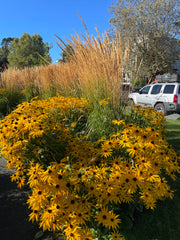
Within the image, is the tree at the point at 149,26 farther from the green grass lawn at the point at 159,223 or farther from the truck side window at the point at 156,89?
the green grass lawn at the point at 159,223

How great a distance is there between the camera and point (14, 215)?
208 cm

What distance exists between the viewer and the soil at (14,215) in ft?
5.98

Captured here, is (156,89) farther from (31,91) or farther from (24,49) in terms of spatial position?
(24,49)

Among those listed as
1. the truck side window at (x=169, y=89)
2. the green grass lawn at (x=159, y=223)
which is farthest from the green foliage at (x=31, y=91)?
the truck side window at (x=169, y=89)

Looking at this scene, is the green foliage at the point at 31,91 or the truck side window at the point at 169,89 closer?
the green foliage at the point at 31,91

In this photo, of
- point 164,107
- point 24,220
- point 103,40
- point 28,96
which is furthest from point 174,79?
point 24,220

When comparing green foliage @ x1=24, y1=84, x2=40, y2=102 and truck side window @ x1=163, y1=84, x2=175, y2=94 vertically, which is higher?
truck side window @ x1=163, y1=84, x2=175, y2=94

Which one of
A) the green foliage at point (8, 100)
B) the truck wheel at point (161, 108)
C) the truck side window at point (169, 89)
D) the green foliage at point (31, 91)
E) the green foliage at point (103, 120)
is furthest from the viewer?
the truck wheel at point (161, 108)

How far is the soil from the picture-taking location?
182 centimetres

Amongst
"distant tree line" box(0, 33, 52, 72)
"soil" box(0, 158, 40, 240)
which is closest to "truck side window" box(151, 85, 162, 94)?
"soil" box(0, 158, 40, 240)

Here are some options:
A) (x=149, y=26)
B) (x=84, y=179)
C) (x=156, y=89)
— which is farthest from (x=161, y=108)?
(x=149, y=26)

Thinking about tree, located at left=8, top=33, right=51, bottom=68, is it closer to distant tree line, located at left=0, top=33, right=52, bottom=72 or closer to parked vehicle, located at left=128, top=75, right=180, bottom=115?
distant tree line, located at left=0, top=33, right=52, bottom=72

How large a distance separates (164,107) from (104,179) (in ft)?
27.1

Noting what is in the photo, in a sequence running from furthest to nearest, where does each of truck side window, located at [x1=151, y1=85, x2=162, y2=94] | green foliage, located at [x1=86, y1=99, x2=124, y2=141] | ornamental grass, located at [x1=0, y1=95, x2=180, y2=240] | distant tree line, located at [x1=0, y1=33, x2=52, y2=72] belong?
distant tree line, located at [x1=0, y1=33, x2=52, y2=72] < truck side window, located at [x1=151, y1=85, x2=162, y2=94] < green foliage, located at [x1=86, y1=99, x2=124, y2=141] < ornamental grass, located at [x1=0, y1=95, x2=180, y2=240]
